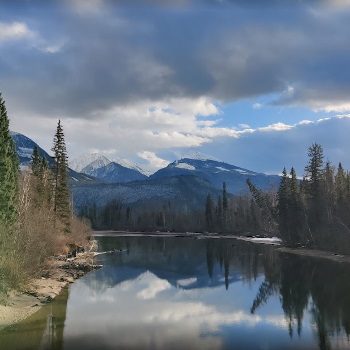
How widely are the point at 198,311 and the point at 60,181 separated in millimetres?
48798

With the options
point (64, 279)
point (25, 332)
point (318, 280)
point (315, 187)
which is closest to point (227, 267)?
point (318, 280)

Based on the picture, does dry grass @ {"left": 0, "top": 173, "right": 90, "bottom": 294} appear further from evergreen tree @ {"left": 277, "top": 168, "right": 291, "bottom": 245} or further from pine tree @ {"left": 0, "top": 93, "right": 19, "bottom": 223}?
evergreen tree @ {"left": 277, "top": 168, "right": 291, "bottom": 245}

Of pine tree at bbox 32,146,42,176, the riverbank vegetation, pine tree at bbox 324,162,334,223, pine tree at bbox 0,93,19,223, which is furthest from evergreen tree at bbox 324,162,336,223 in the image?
pine tree at bbox 0,93,19,223

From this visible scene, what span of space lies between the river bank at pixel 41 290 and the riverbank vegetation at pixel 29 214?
3.99 ft

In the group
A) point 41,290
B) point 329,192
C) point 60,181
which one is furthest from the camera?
point 329,192

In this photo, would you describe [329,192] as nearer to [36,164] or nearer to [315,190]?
[315,190]

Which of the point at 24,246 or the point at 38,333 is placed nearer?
the point at 38,333

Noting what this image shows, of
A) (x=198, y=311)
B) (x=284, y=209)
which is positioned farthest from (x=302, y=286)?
(x=284, y=209)

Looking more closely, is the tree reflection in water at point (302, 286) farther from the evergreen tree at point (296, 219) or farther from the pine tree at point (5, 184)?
the pine tree at point (5, 184)

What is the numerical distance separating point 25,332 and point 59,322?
168 inches

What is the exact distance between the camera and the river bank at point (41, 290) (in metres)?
37.6

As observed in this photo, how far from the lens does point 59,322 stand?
37625mm

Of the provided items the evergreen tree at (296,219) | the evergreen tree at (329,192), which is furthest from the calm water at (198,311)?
the evergreen tree at (296,219)

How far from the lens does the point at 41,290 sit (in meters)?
48.5
